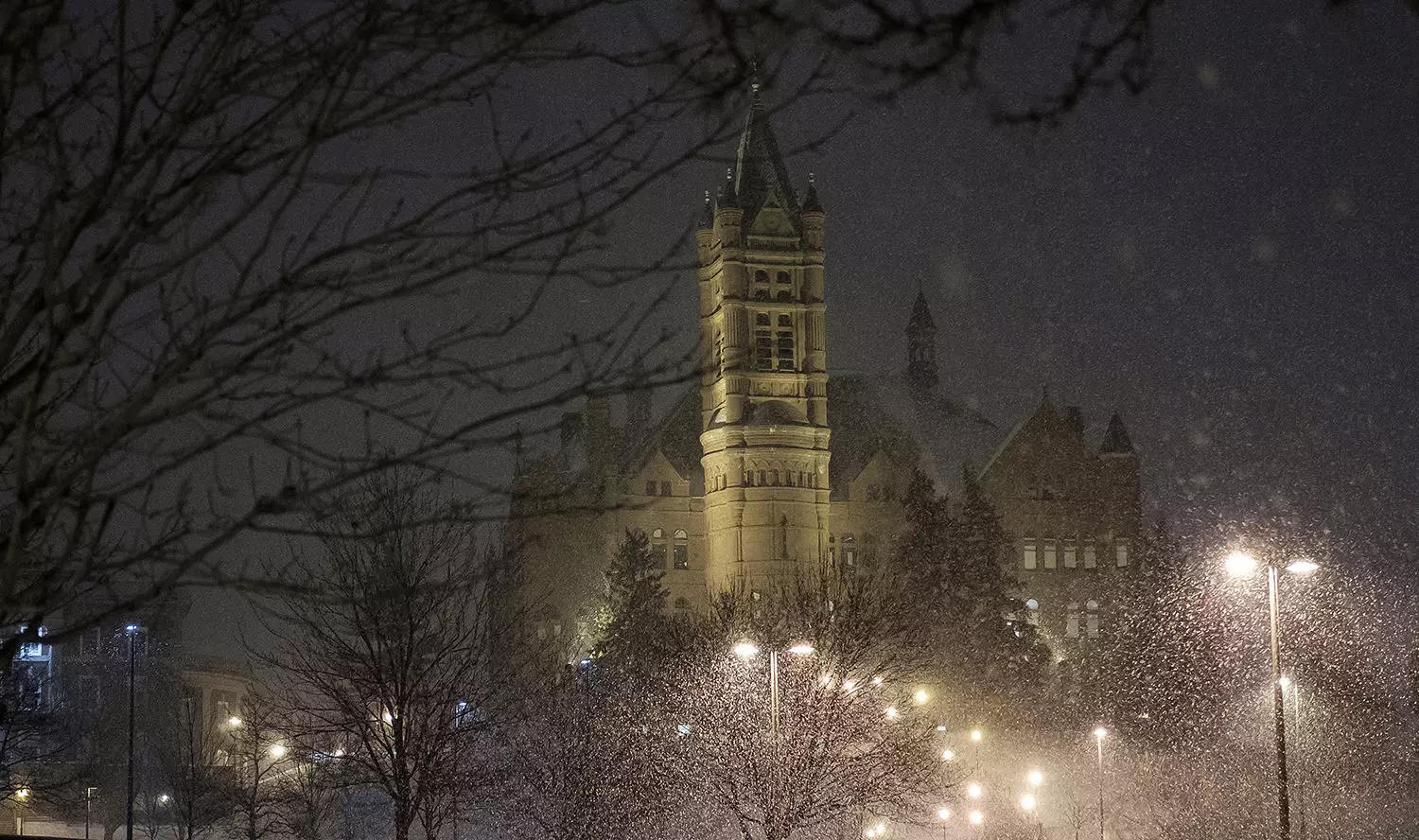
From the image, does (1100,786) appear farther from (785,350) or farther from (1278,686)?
(785,350)

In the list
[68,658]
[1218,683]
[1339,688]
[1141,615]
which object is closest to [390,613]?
[1339,688]

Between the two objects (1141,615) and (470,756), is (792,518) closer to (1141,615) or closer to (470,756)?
(1141,615)

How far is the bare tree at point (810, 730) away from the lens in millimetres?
29109

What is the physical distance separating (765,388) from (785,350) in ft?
7.84

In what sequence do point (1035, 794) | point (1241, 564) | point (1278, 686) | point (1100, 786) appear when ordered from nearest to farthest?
point (1278, 686), point (1241, 564), point (1100, 786), point (1035, 794)

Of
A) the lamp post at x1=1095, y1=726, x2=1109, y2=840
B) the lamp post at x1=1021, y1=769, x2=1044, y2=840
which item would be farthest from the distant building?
the lamp post at x1=1095, y1=726, x2=1109, y2=840

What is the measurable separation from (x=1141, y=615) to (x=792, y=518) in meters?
27.7

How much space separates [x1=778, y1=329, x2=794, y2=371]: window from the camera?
101 m

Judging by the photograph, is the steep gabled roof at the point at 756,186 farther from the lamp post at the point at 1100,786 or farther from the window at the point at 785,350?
the lamp post at the point at 1100,786

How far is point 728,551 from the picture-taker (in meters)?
97.8

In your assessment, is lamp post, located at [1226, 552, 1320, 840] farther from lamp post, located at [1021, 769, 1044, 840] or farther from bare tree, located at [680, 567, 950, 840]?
lamp post, located at [1021, 769, 1044, 840]

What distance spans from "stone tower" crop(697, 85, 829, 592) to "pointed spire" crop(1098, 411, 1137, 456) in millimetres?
17274

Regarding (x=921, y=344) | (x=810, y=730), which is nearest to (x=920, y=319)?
(x=921, y=344)

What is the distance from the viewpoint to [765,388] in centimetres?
10038
